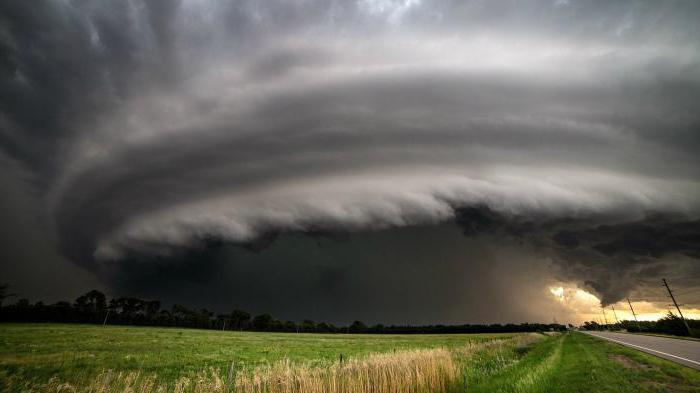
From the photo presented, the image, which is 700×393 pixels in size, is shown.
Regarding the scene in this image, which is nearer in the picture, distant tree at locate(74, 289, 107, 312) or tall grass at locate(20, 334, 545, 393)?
tall grass at locate(20, 334, 545, 393)

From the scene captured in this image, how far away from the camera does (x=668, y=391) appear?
36.5ft

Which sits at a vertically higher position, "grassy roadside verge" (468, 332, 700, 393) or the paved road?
the paved road

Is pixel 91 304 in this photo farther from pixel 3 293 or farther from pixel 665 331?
pixel 665 331

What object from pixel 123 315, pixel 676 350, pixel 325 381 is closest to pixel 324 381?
pixel 325 381

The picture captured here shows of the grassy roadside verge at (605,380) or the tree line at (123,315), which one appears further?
the tree line at (123,315)

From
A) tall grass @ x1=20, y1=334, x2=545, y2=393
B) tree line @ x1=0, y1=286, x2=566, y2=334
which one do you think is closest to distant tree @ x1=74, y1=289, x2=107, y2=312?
tree line @ x1=0, y1=286, x2=566, y2=334

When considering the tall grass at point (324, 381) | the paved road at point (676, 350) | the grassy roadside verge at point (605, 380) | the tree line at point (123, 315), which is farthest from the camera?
the tree line at point (123, 315)

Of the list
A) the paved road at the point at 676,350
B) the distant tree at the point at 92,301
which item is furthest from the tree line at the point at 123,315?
the paved road at the point at 676,350

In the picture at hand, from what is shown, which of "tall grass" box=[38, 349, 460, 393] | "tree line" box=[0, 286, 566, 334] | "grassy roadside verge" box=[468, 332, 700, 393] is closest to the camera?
"tall grass" box=[38, 349, 460, 393]

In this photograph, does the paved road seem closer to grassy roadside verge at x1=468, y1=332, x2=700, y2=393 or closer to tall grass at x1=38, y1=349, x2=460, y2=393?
grassy roadside verge at x1=468, y1=332, x2=700, y2=393

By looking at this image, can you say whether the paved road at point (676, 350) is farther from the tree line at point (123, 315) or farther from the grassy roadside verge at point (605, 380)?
the tree line at point (123, 315)

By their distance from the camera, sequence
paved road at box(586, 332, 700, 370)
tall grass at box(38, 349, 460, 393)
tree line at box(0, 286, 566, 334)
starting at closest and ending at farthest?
tall grass at box(38, 349, 460, 393)
paved road at box(586, 332, 700, 370)
tree line at box(0, 286, 566, 334)

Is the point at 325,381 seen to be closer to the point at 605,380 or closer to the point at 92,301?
the point at 605,380

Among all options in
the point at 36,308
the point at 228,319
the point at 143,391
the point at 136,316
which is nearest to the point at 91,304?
the point at 136,316
